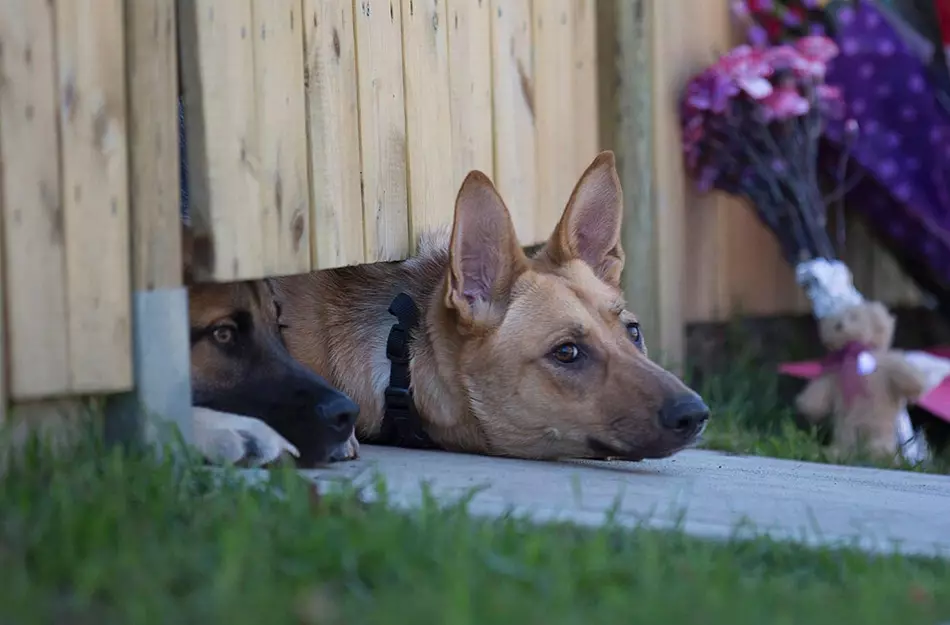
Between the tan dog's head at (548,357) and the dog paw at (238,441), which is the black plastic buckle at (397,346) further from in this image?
the dog paw at (238,441)

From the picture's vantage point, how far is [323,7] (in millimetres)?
4145

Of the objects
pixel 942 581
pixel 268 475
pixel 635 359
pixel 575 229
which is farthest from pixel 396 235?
pixel 942 581

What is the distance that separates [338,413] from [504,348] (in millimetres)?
762

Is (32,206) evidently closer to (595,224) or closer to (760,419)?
(595,224)

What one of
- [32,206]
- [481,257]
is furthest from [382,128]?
[32,206]

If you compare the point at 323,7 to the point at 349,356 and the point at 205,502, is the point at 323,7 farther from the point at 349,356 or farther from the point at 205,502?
the point at 205,502

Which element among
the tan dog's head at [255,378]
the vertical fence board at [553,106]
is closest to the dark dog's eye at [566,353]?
the tan dog's head at [255,378]

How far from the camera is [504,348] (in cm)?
419

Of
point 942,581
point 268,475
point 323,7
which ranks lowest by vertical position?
point 942,581

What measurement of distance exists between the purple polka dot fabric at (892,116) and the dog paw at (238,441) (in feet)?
14.0

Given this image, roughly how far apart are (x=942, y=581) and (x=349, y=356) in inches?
87.4

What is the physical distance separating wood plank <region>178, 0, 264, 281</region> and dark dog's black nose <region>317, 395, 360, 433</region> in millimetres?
453

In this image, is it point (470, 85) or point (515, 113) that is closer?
point (470, 85)

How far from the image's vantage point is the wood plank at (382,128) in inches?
174
